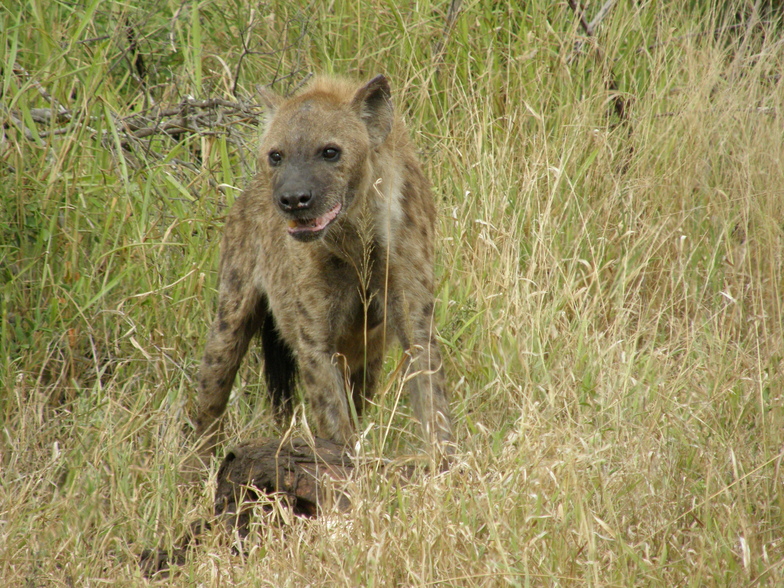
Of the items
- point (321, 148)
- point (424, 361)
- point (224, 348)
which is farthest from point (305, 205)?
point (224, 348)

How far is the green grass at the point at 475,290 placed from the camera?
8.57ft

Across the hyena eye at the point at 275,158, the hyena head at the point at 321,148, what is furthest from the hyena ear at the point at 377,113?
the hyena eye at the point at 275,158

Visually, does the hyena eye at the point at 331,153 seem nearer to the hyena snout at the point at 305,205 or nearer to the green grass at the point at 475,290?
the hyena snout at the point at 305,205

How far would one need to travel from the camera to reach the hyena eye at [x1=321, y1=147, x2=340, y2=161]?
3414 millimetres

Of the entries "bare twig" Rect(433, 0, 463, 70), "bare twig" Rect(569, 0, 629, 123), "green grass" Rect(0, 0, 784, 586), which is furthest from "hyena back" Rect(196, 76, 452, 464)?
"bare twig" Rect(569, 0, 629, 123)

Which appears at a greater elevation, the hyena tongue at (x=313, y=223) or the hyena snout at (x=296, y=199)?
the hyena snout at (x=296, y=199)

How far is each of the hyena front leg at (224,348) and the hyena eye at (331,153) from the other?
0.77m

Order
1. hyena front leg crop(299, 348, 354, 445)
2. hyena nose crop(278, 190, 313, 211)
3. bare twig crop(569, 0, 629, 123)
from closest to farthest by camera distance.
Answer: hyena nose crop(278, 190, 313, 211) → hyena front leg crop(299, 348, 354, 445) → bare twig crop(569, 0, 629, 123)

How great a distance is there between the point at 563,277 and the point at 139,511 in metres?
1.81

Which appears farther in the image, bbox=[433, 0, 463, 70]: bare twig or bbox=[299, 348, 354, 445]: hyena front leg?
bbox=[433, 0, 463, 70]: bare twig

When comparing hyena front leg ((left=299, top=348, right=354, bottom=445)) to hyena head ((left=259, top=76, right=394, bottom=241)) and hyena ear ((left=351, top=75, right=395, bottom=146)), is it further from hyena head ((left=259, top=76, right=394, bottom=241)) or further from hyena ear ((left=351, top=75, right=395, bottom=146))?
hyena ear ((left=351, top=75, right=395, bottom=146))

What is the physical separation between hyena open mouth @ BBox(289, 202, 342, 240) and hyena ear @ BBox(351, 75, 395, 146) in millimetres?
388

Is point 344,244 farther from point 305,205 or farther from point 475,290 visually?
point 475,290

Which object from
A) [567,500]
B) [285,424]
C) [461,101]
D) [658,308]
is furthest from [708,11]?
[567,500]
